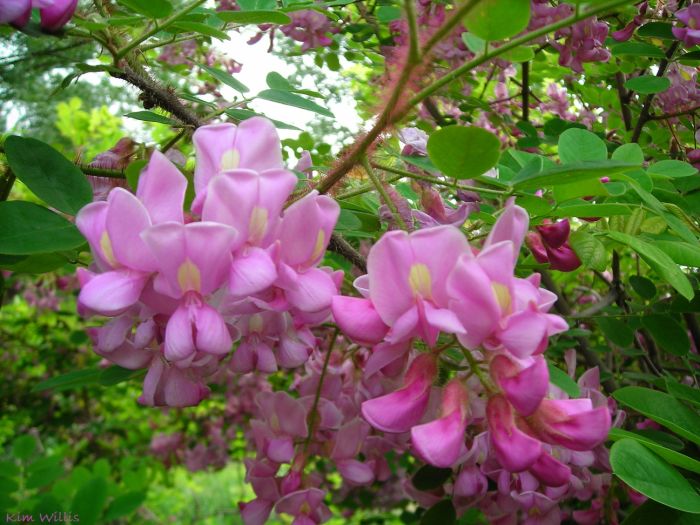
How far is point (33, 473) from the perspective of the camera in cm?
176

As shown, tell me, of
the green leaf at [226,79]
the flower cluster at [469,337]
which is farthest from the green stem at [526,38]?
the green leaf at [226,79]

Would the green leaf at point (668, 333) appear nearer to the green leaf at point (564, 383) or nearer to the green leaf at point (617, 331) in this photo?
the green leaf at point (617, 331)

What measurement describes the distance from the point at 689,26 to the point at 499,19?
0.89m

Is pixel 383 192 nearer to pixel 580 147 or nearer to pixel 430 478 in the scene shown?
pixel 580 147

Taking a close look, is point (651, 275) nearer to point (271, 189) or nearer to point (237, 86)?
point (237, 86)

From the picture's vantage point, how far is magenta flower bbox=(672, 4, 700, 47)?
3.94 feet

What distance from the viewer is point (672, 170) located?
0.97 m

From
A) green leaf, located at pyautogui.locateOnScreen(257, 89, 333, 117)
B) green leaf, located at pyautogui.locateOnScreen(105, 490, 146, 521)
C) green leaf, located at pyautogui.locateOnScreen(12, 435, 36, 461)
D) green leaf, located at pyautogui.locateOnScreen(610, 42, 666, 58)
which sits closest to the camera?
green leaf, located at pyautogui.locateOnScreen(257, 89, 333, 117)

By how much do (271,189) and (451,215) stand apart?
0.34 metres

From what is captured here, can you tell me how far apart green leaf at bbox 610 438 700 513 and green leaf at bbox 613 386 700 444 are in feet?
0.33

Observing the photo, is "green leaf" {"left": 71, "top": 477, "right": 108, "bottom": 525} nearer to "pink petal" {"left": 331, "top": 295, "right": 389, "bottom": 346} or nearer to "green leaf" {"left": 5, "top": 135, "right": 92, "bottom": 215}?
"green leaf" {"left": 5, "top": 135, "right": 92, "bottom": 215}

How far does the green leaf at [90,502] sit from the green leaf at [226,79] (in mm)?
1038

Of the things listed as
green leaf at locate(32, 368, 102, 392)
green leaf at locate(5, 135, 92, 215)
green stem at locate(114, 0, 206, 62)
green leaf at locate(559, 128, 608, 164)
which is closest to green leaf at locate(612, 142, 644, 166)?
green leaf at locate(559, 128, 608, 164)

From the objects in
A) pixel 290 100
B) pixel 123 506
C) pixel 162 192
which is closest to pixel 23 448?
pixel 123 506
